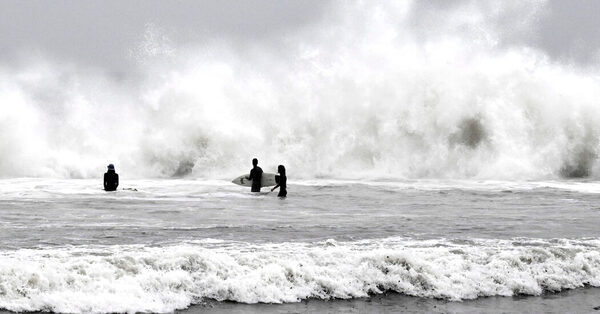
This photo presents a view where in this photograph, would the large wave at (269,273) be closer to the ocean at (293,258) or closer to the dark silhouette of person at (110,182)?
the ocean at (293,258)

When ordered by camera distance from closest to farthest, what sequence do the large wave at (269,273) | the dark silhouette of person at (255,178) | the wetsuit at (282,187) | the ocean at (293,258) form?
the large wave at (269,273) < the ocean at (293,258) < the wetsuit at (282,187) < the dark silhouette of person at (255,178)

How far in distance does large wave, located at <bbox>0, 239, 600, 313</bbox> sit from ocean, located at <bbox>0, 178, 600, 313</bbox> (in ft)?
0.06

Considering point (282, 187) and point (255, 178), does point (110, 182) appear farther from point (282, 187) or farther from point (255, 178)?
point (282, 187)

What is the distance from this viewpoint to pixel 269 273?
10.8m

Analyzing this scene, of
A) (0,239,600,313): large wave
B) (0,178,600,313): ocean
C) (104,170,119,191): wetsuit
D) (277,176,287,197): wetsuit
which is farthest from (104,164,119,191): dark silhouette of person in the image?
(0,239,600,313): large wave

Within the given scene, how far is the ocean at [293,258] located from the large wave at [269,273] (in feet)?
0.06

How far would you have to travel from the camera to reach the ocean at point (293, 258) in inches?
394

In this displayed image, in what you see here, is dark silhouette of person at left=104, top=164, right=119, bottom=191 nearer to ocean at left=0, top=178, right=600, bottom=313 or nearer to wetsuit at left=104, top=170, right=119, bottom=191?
wetsuit at left=104, top=170, right=119, bottom=191

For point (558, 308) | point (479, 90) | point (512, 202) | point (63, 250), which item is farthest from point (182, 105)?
point (558, 308)

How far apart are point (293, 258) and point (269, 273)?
34.2 inches

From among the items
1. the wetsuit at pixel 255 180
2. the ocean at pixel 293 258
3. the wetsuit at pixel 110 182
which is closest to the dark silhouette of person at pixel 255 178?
the wetsuit at pixel 255 180

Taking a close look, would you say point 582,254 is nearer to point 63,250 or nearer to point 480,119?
point 63,250

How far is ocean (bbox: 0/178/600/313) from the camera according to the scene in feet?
32.8

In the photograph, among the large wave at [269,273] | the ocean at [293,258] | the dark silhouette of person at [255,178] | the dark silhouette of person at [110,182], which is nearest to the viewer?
the large wave at [269,273]
